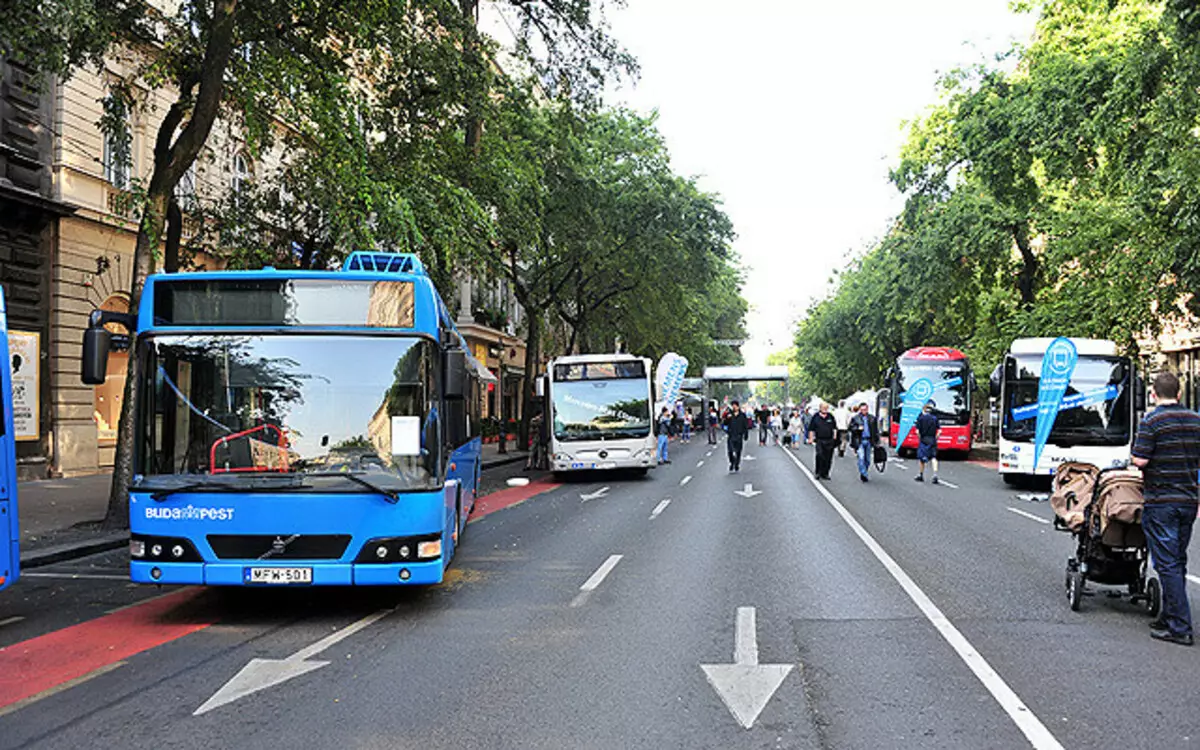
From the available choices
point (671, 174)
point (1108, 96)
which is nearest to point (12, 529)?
point (1108, 96)

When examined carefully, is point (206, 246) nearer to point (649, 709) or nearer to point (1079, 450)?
point (649, 709)

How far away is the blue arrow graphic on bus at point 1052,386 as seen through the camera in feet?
69.8

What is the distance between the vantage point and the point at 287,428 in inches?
298

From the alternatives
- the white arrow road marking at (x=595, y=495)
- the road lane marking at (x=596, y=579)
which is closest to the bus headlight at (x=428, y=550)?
the road lane marking at (x=596, y=579)

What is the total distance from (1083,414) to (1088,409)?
146mm

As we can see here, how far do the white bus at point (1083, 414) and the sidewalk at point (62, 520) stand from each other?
57.6 feet

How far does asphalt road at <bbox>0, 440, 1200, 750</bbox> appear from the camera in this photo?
5020mm

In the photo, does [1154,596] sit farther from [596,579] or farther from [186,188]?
[186,188]

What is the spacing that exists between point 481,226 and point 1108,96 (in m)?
13.4

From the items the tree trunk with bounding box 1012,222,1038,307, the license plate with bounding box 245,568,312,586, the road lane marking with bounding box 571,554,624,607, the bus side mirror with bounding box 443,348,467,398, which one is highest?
the tree trunk with bounding box 1012,222,1038,307

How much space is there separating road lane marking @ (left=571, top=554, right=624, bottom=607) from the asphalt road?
0.06m

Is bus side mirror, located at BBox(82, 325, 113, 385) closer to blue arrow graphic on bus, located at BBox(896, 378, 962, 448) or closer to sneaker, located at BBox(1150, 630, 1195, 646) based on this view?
sneaker, located at BBox(1150, 630, 1195, 646)

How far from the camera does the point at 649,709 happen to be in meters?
5.37

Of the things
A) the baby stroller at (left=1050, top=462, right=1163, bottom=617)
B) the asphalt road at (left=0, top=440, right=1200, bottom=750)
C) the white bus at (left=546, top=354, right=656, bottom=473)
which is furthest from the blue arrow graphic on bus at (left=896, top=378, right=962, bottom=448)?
the baby stroller at (left=1050, top=462, right=1163, bottom=617)
